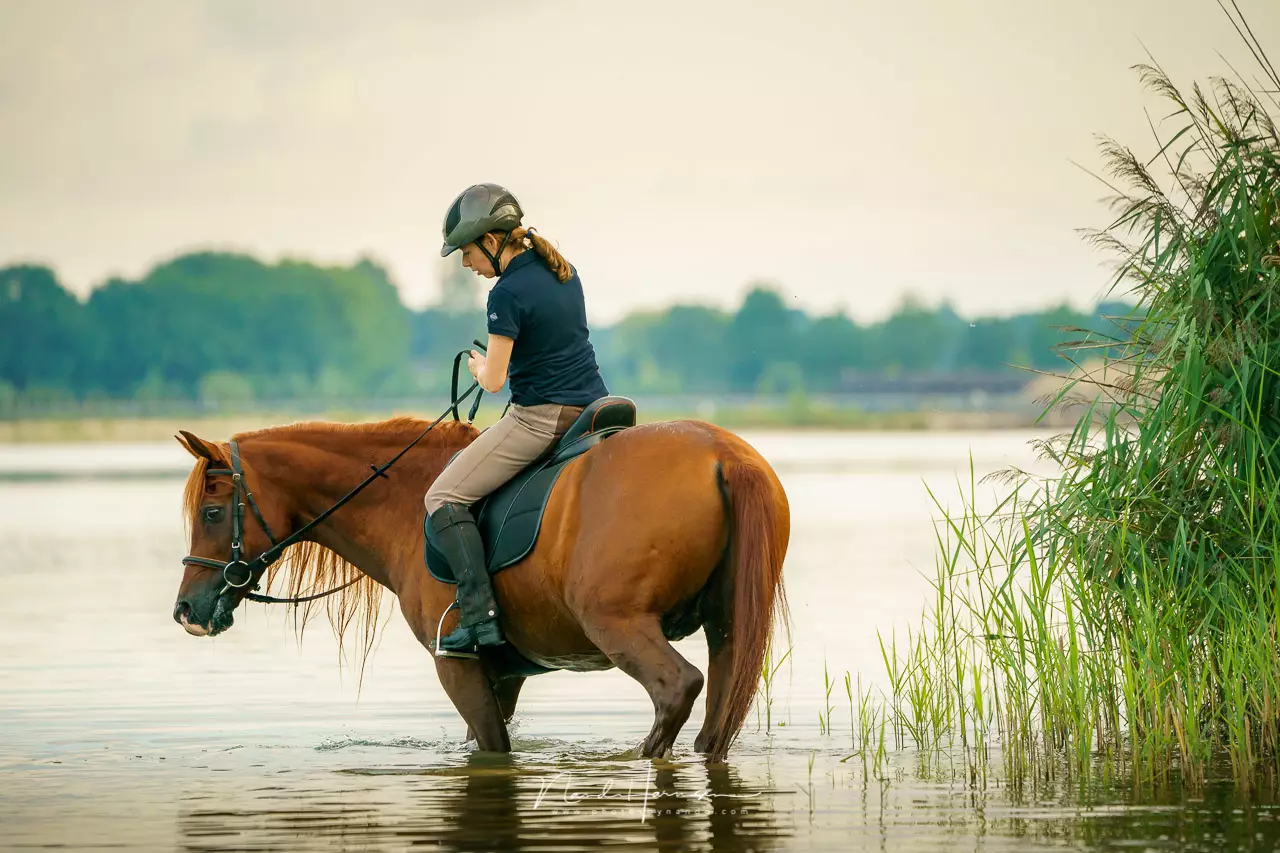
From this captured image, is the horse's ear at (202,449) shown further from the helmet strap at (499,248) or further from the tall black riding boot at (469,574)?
the helmet strap at (499,248)

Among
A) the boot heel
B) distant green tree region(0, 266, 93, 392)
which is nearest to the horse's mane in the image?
the boot heel

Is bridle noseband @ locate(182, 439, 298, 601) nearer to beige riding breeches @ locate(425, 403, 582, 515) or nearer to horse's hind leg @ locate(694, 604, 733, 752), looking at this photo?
beige riding breeches @ locate(425, 403, 582, 515)

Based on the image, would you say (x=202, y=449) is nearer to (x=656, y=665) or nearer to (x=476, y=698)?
(x=476, y=698)

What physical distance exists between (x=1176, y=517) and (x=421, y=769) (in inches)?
148

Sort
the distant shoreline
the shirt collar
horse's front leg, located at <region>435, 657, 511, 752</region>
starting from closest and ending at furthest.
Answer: the shirt collar < horse's front leg, located at <region>435, 657, 511, 752</region> < the distant shoreline

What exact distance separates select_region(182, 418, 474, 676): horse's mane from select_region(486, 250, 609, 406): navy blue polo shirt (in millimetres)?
834

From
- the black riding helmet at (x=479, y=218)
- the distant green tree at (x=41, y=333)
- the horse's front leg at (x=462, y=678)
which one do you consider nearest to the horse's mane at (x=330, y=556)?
the horse's front leg at (x=462, y=678)

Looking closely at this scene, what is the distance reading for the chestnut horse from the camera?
762cm

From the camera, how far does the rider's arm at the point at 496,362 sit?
793cm

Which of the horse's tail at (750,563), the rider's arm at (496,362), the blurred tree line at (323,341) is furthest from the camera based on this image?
the blurred tree line at (323,341)

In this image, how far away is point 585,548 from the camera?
7801 millimetres

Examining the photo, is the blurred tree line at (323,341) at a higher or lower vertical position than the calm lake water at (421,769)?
higher

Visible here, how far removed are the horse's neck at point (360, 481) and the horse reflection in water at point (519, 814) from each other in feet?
4.11

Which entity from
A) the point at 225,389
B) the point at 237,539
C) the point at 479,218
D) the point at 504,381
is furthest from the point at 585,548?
the point at 225,389
